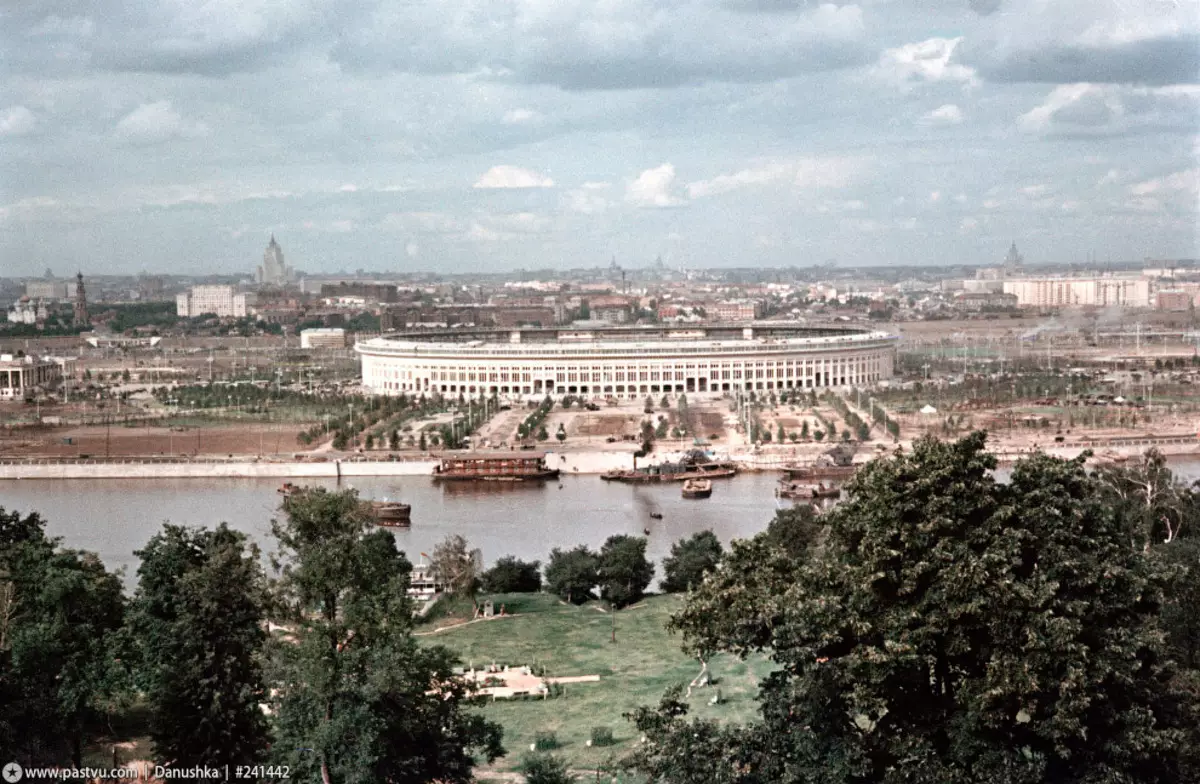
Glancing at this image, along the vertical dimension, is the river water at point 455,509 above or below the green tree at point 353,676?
below

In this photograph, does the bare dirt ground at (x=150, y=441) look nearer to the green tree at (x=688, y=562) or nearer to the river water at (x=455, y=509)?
the river water at (x=455, y=509)

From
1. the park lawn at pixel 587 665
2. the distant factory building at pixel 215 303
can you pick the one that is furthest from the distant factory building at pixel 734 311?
the park lawn at pixel 587 665

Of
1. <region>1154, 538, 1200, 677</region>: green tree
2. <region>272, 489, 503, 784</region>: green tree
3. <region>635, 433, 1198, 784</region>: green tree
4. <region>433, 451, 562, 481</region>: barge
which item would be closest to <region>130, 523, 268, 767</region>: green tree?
<region>272, 489, 503, 784</region>: green tree

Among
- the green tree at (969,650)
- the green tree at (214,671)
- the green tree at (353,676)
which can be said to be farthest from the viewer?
the green tree at (214,671)

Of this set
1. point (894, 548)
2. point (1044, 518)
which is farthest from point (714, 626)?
point (1044, 518)

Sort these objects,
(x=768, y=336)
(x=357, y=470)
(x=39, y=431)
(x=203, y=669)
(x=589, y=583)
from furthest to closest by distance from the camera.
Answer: (x=768, y=336), (x=39, y=431), (x=357, y=470), (x=589, y=583), (x=203, y=669)

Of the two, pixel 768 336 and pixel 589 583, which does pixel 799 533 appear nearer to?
pixel 589 583
